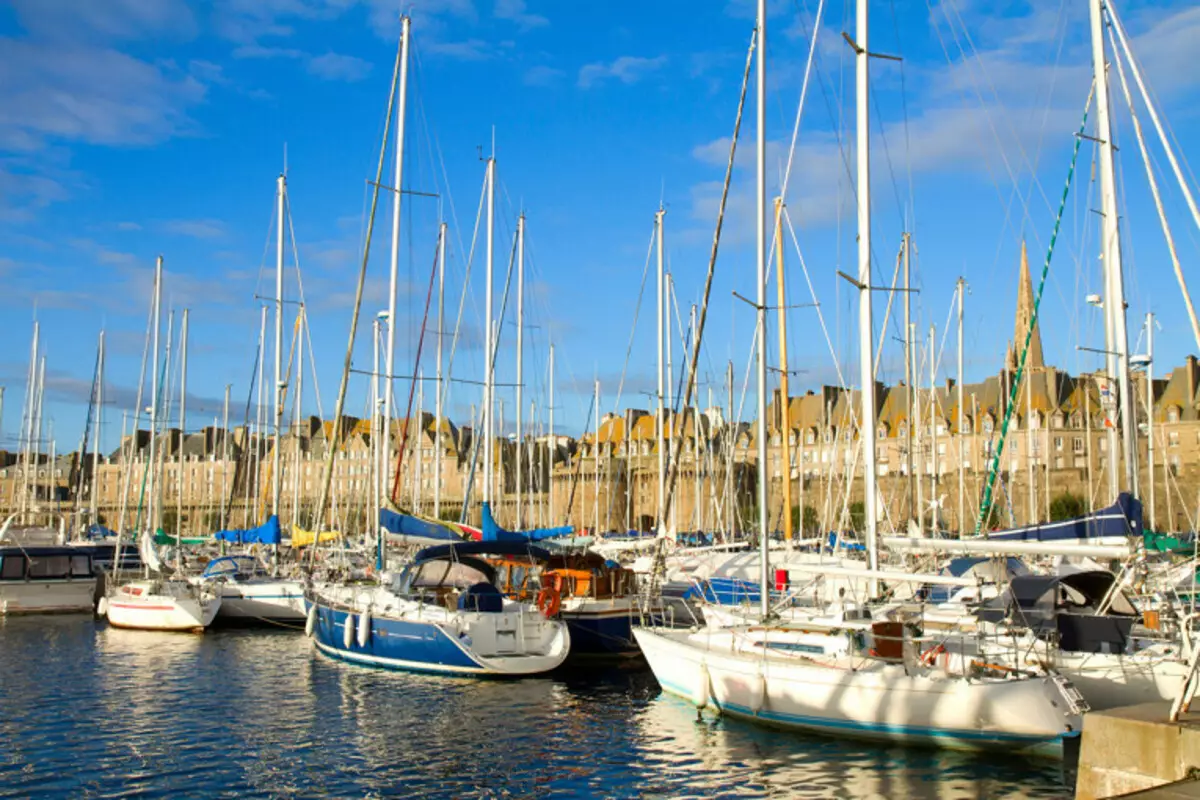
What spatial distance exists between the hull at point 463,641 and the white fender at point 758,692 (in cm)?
677

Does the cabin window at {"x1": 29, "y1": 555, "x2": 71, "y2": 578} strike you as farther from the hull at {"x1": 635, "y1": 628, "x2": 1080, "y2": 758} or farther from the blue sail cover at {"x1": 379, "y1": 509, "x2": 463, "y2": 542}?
the hull at {"x1": 635, "y1": 628, "x2": 1080, "y2": 758}

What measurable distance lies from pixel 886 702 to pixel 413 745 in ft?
26.7

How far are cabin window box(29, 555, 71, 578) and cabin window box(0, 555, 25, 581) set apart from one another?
34 cm

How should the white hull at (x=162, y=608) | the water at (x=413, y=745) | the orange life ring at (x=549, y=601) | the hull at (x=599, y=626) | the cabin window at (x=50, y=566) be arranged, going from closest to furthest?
the water at (x=413, y=745) → the orange life ring at (x=549, y=601) → the hull at (x=599, y=626) → the white hull at (x=162, y=608) → the cabin window at (x=50, y=566)

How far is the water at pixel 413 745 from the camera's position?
16.7 m

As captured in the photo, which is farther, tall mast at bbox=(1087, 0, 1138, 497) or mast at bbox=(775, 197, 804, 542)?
mast at bbox=(775, 197, 804, 542)

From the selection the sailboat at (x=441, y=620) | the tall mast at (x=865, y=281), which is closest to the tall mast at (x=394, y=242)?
the sailboat at (x=441, y=620)

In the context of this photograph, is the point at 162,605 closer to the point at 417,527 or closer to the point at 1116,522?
the point at 417,527

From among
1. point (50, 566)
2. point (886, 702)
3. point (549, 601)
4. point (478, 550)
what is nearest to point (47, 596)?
point (50, 566)

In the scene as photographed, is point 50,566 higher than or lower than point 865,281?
lower

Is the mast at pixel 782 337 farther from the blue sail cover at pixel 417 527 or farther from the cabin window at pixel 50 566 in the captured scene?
the cabin window at pixel 50 566

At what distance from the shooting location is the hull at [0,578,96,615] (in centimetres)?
4278

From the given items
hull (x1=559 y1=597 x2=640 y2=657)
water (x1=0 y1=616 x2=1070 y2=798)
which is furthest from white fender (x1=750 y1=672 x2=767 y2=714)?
hull (x1=559 y1=597 x2=640 y2=657)

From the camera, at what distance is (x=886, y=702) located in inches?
722
